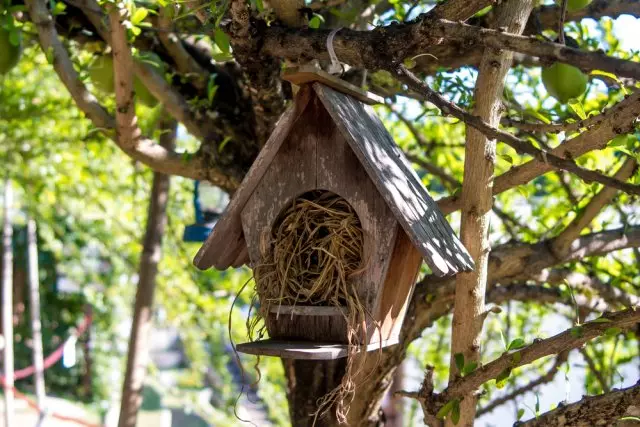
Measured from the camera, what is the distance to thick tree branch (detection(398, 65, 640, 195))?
141cm

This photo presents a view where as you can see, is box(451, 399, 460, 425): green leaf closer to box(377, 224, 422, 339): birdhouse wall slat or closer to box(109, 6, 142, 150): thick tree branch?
box(377, 224, 422, 339): birdhouse wall slat

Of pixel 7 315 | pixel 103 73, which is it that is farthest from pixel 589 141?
pixel 7 315

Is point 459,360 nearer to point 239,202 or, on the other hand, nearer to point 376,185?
point 376,185

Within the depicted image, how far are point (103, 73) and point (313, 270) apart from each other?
4.80 feet

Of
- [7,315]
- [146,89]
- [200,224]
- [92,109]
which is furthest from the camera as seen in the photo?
[7,315]

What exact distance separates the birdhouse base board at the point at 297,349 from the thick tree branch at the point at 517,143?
0.54 meters

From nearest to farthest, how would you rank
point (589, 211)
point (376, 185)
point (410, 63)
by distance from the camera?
1. point (376, 185)
2. point (410, 63)
3. point (589, 211)

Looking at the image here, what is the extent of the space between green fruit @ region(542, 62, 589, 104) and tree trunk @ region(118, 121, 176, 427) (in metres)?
2.16

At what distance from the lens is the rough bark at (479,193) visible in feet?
6.72

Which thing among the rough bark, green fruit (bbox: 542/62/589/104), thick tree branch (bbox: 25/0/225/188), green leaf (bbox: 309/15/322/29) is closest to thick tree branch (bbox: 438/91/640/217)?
the rough bark

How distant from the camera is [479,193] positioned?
2.07 meters

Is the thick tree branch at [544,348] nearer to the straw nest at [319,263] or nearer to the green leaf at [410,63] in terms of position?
the straw nest at [319,263]

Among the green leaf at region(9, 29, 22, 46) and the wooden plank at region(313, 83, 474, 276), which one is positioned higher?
the green leaf at region(9, 29, 22, 46)

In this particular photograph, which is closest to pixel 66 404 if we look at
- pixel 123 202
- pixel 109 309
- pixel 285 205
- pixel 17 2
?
pixel 109 309
